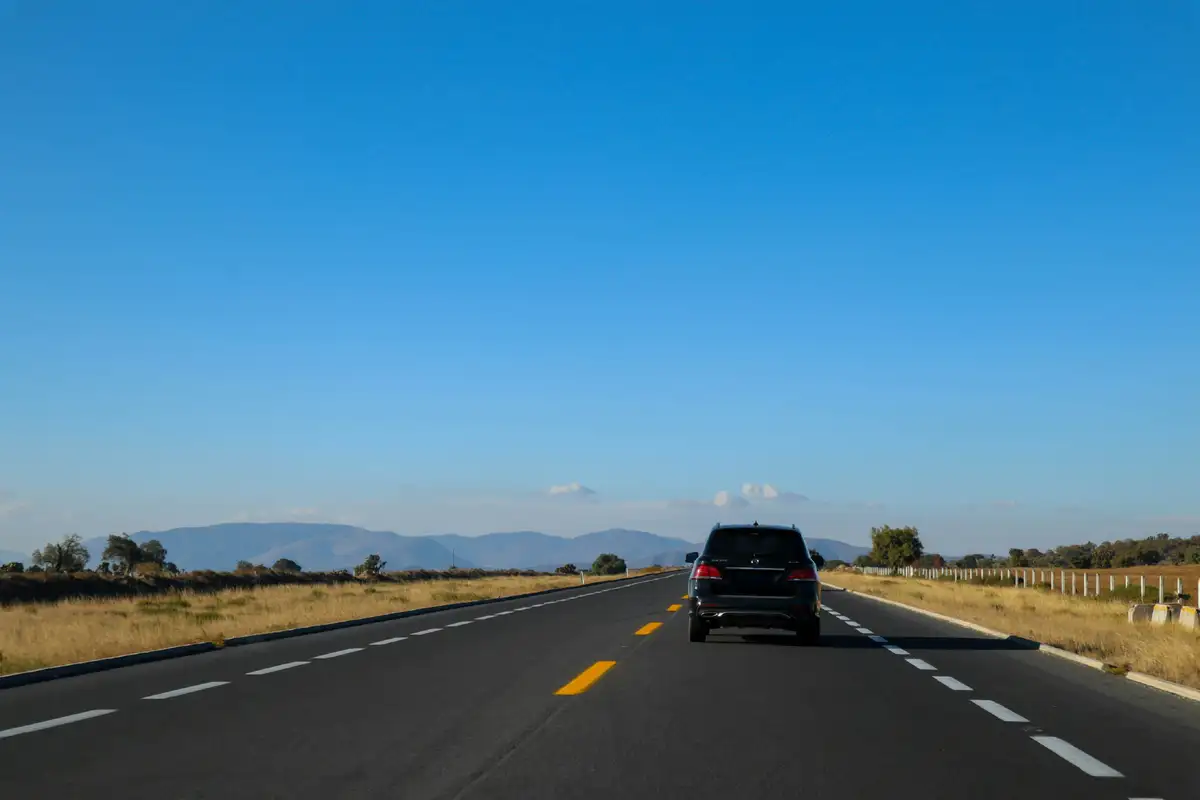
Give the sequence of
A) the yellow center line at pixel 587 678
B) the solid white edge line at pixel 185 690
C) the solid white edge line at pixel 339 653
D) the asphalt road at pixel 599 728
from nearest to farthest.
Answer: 1. the asphalt road at pixel 599 728
2. the solid white edge line at pixel 185 690
3. the yellow center line at pixel 587 678
4. the solid white edge line at pixel 339 653

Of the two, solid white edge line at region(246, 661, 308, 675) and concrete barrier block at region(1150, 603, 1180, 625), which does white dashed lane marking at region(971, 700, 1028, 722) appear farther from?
concrete barrier block at region(1150, 603, 1180, 625)

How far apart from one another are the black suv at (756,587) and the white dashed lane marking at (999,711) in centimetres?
624

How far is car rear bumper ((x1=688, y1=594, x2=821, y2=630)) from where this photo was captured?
711 inches

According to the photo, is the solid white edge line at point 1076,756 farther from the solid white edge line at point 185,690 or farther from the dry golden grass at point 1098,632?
the solid white edge line at point 185,690

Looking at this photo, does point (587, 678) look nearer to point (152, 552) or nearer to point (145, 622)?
point (145, 622)

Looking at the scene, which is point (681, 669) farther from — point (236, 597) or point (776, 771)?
point (236, 597)

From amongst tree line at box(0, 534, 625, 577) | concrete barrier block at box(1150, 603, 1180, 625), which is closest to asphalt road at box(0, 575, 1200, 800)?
concrete barrier block at box(1150, 603, 1180, 625)

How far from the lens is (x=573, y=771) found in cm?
796

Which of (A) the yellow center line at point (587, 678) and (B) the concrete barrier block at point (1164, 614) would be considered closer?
(A) the yellow center line at point (587, 678)

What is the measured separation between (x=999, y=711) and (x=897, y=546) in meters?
149

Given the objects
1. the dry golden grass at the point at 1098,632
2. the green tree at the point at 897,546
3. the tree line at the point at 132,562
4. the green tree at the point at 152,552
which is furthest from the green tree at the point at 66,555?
the green tree at the point at 897,546

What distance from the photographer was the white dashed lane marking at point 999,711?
1064 cm

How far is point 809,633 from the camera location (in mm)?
18781

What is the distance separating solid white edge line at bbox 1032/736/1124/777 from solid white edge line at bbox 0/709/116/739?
7705 millimetres
